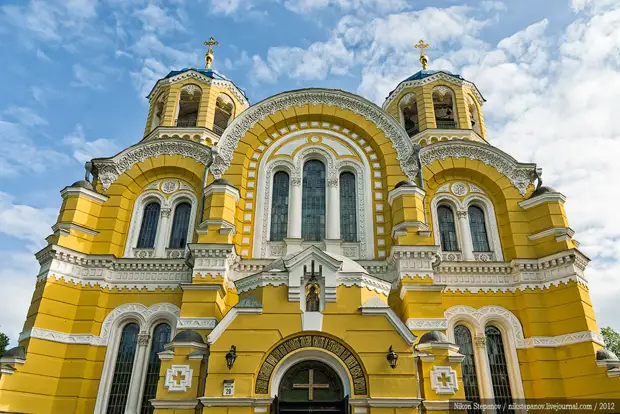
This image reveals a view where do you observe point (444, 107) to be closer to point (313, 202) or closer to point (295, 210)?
point (313, 202)

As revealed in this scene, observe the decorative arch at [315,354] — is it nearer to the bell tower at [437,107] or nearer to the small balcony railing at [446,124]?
the bell tower at [437,107]

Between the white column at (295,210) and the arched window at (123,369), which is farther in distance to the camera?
the white column at (295,210)

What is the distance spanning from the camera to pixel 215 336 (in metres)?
13.3

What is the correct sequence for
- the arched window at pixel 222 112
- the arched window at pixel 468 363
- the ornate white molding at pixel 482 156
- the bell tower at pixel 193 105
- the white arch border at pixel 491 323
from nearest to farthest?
the arched window at pixel 468 363, the white arch border at pixel 491 323, the ornate white molding at pixel 482 156, the bell tower at pixel 193 105, the arched window at pixel 222 112

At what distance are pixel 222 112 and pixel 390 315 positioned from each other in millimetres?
15208

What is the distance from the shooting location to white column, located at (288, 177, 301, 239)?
18328 mm

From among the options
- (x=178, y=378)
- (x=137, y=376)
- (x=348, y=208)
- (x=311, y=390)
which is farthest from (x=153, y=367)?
(x=348, y=208)

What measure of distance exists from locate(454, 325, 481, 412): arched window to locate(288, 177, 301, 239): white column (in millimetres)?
6306

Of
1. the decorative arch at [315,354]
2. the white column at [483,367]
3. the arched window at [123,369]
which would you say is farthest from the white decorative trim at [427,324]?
the arched window at [123,369]

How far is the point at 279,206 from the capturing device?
758 inches

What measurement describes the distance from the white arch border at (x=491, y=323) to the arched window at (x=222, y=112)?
1371cm

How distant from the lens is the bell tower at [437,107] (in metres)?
22.5

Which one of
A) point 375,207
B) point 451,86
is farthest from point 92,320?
point 451,86

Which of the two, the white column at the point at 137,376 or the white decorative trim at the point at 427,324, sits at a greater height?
the white decorative trim at the point at 427,324
